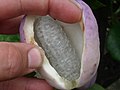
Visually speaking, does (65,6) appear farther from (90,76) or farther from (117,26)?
(117,26)

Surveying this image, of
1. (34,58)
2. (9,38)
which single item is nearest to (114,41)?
(9,38)

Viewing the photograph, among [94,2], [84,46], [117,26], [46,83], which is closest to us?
[84,46]

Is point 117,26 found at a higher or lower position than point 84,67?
lower

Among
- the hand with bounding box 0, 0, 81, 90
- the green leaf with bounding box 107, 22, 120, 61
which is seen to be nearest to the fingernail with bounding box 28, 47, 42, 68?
the hand with bounding box 0, 0, 81, 90

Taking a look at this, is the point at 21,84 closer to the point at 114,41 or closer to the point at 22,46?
the point at 22,46

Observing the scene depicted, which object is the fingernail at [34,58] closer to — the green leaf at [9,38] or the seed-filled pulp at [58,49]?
the seed-filled pulp at [58,49]

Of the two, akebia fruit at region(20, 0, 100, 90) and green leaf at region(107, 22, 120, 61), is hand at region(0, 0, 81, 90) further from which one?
green leaf at region(107, 22, 120, 61)

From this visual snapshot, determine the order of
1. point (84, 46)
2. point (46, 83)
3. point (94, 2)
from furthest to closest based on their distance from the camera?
point (94, 2)
point (46, 83)
point (84, 46)

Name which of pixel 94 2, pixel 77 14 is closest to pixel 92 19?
pixel 77 14
